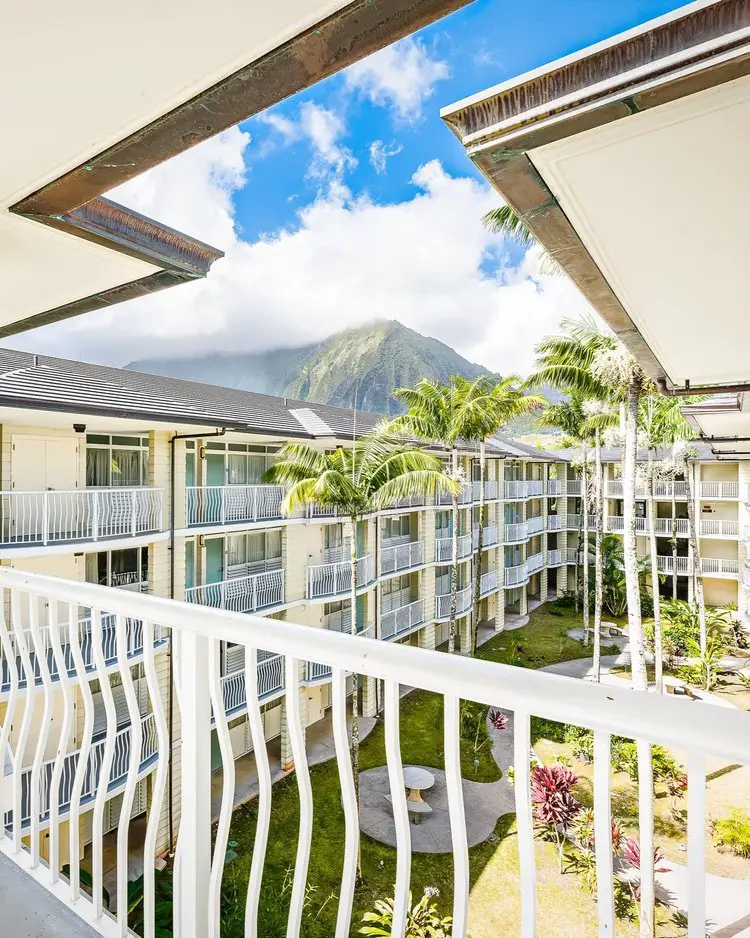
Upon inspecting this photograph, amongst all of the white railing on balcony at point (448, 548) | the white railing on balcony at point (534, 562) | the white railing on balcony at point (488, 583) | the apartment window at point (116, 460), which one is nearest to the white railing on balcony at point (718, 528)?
the white railing on balcony at point (534, 562)

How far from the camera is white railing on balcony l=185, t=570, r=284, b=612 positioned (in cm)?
1232

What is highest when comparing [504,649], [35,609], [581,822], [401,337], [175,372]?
[401,337]

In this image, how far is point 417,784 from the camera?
10.2m

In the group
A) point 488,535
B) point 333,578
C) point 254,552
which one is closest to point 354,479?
point 254,552

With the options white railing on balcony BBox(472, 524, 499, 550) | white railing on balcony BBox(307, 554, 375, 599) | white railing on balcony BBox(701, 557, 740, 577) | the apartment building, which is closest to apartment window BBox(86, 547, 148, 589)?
the apartment building

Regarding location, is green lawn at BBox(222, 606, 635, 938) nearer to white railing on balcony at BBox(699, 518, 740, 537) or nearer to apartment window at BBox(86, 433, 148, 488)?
apartment window at BBox(86, 433, 148, 488)

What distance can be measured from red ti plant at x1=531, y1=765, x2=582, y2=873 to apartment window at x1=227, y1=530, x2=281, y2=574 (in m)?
→ 7.87

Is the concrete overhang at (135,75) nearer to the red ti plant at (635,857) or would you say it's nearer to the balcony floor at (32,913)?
the balcony floor at (32,913)

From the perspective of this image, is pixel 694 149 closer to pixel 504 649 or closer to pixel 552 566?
pixel 504 649

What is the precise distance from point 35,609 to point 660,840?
34.8 feet

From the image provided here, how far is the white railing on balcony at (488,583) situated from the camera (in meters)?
22.0

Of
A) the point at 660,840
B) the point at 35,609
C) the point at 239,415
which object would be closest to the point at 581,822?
the point at 660,840

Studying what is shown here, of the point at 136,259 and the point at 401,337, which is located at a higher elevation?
the point at 401,337

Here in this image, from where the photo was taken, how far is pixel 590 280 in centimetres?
180
